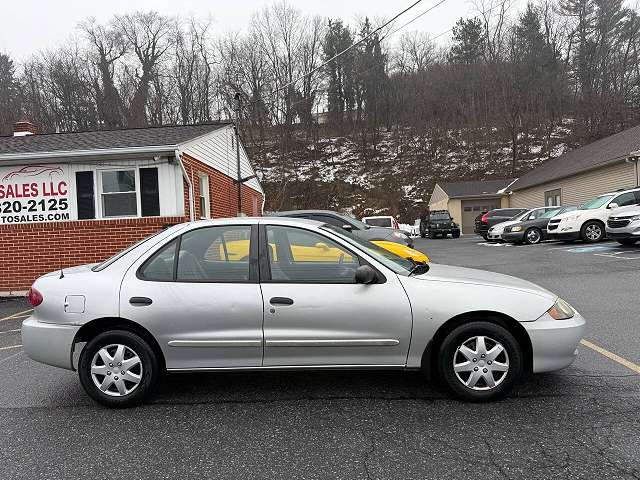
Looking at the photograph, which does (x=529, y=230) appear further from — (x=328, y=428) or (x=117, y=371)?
(x=117, y=371)

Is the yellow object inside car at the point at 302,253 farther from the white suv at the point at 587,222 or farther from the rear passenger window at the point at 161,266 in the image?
the white suv at the point at 587,222

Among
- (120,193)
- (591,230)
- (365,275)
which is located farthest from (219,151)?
(591,230)

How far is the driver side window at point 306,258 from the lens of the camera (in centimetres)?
378

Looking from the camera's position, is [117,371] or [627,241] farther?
[627,241]

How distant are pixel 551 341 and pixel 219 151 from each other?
1258cm

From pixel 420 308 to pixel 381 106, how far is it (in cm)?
5225

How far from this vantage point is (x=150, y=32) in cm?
4578

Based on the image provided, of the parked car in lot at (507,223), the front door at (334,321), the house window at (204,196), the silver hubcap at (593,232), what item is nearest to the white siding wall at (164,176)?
the house window at (204,196)

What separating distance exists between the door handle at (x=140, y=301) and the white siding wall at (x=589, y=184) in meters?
23.4

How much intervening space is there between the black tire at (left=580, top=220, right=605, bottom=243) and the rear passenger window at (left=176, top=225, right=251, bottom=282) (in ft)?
54.5

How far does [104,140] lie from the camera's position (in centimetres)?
1173

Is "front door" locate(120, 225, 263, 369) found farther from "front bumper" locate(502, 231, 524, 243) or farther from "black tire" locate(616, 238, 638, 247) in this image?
"front bumper" locate(502, 231, 524, 243)

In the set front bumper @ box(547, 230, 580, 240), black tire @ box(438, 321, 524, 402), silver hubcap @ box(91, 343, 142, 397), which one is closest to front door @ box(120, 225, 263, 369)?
silver hubcap @ box(91, 343, 142, 397)

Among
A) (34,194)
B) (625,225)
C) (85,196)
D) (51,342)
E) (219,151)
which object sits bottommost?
(51,342)
